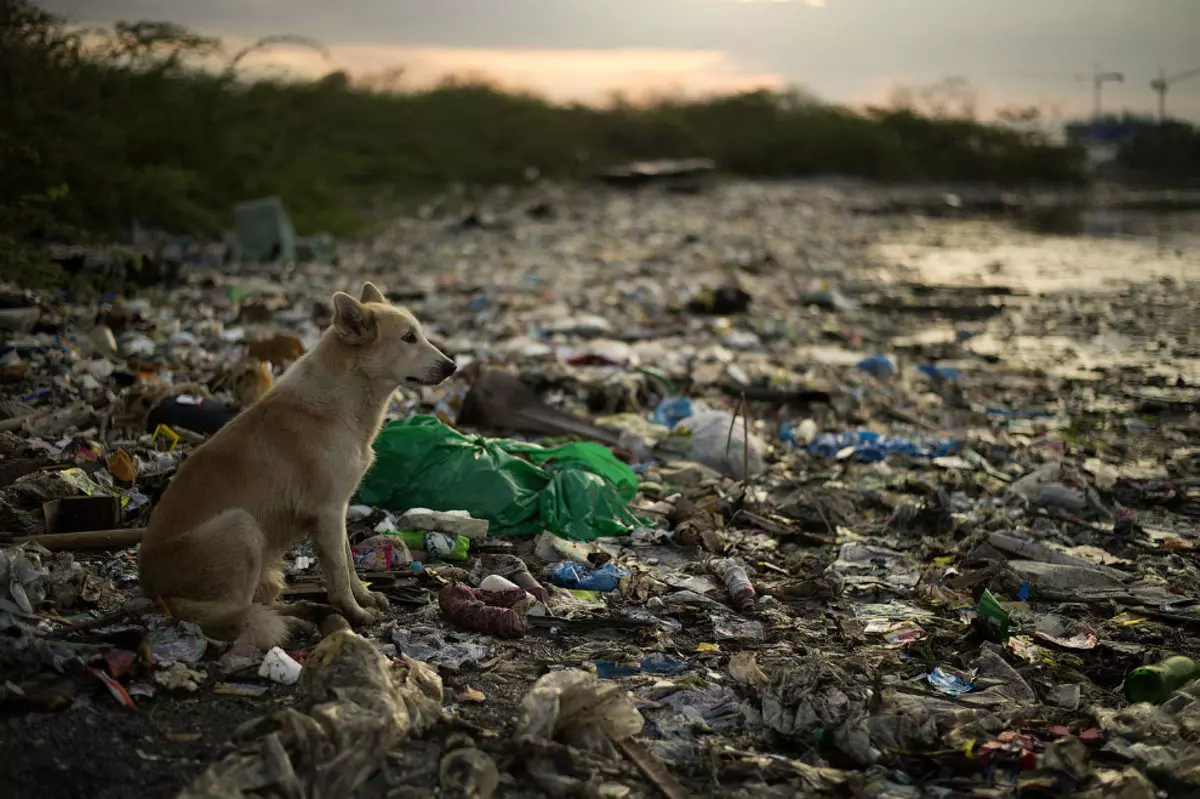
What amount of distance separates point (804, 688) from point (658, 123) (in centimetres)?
2775

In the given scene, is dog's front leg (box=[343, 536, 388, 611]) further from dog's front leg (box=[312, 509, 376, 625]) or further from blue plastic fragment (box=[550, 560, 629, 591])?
blue plastic fragment (box=[550, 560, 629, 591])

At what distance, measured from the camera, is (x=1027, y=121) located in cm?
3030

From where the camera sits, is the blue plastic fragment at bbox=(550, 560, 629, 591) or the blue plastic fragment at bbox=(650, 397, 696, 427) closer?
the blue plastic fragment at bbox=(550, 560, 629, 591)

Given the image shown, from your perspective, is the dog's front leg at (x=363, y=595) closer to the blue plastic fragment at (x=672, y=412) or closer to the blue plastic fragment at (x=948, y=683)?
the blue plastic fragment at (x=948, y=683)

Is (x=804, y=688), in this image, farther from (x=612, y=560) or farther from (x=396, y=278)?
(x=396, y=278)

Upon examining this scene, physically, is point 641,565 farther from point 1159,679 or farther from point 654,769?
point 1159,679

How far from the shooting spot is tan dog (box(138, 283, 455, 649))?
10.5 ft

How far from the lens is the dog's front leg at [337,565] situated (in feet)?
11.3

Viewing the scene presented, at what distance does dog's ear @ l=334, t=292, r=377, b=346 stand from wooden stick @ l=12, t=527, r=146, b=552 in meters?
1.21

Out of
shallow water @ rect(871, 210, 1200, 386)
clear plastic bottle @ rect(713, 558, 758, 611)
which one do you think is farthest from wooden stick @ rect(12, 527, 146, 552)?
shallow water @ rect(871, 210, 1200, 386)

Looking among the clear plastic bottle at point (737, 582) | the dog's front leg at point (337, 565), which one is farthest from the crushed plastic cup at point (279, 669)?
the clear plastic bottle at point (737, 582)

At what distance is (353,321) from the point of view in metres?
3.50

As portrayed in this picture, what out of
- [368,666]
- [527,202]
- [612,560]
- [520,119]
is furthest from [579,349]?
[520,119]

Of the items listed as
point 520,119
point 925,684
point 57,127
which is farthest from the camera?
point 520,119
